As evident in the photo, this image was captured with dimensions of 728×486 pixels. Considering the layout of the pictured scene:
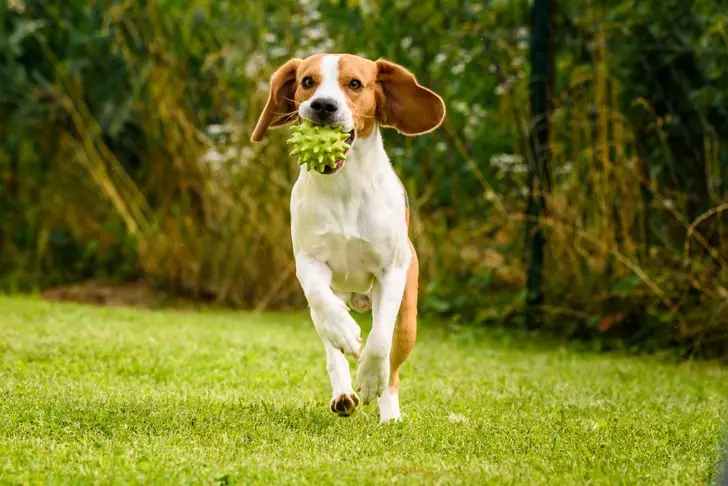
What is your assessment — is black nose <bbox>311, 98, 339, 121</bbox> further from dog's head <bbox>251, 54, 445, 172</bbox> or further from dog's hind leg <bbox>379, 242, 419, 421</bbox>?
dog's hind leg <bbox>379, 242, 419, 421</bbox>

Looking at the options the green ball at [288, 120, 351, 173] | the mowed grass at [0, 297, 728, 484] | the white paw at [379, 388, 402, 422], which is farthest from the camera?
the white paw at [379, 388, 402, 422]

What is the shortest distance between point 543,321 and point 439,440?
13.3 feet

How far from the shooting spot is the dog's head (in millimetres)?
4340

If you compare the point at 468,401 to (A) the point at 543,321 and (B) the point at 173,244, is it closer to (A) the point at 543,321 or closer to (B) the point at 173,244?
(A) the point at 543,321

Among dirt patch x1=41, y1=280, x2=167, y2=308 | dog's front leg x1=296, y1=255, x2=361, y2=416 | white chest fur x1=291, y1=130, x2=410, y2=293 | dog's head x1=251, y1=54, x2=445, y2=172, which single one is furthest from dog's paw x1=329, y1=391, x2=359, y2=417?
dirt patch x1=41, y1=280, x2=167, y2=308

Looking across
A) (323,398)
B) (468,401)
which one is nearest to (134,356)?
(323,398)

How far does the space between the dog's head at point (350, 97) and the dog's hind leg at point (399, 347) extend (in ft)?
2.06

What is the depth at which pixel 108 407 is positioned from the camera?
446 centimetres

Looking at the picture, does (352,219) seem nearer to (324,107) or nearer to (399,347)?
(324,107)

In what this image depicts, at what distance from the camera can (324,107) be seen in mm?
4297

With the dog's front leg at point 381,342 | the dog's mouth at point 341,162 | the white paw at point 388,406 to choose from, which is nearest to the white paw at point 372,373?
the dog's front leg at point 381,342

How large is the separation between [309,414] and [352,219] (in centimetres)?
81

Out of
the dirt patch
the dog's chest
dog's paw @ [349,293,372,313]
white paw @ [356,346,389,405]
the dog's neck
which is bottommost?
the dirt patch

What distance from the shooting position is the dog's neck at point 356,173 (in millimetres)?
4496
